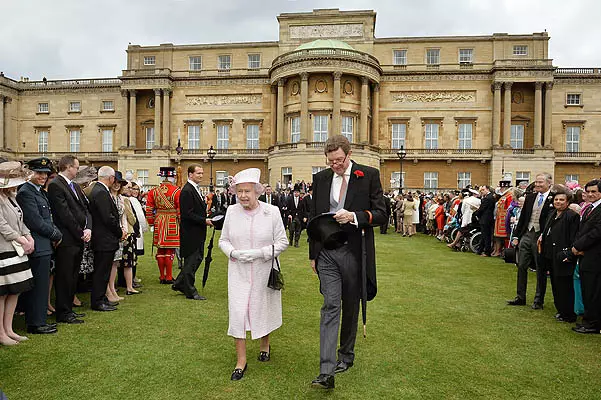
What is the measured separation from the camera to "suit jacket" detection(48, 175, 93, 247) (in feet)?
22.4

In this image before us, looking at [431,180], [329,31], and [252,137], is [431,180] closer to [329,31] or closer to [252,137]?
[252,137]

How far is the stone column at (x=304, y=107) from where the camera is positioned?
132 ft

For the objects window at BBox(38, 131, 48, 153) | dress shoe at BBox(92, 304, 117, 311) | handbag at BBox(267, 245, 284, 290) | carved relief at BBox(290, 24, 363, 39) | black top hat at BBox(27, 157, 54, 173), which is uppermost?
carved relief at BBox(290, 24, 363, 39)

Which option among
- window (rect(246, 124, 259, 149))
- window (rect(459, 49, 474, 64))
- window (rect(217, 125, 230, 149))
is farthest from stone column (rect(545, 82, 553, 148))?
window (rect(217, 125, 230, 149))

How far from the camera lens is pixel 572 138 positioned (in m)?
44.4

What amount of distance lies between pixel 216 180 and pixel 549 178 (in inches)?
1591

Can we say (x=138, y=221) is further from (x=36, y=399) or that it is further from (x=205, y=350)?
(x=36, y=399)

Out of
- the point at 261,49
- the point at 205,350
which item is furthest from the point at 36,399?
the point at 261,49

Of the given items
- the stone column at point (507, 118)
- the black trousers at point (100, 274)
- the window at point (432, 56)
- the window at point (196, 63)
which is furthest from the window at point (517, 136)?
the black trousers at point (100, 274)

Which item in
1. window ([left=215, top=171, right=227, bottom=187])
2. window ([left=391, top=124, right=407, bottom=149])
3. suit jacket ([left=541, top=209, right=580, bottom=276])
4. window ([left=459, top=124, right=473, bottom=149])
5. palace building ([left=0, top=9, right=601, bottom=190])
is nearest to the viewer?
suit jacket ([left=541, top=209, right=580, bottom=276])

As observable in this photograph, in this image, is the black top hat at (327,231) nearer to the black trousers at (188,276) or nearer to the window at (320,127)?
the black trousers at (188,276)

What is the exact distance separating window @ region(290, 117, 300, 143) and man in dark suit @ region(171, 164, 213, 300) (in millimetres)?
33631

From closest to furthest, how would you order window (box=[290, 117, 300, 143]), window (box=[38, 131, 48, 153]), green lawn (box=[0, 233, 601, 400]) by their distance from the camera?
green lawn (box=[0, 233, 601, 400]) → window (box=[290, 117, 300, 143]) → window (box=[38, 131, 48, 153])

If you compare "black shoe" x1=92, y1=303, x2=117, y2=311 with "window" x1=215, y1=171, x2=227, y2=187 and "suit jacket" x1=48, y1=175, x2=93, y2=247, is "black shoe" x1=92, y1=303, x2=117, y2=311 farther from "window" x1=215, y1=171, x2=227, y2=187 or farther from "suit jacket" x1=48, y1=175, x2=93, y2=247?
"window" x1=215, y1=171, x2=227, y2=187
